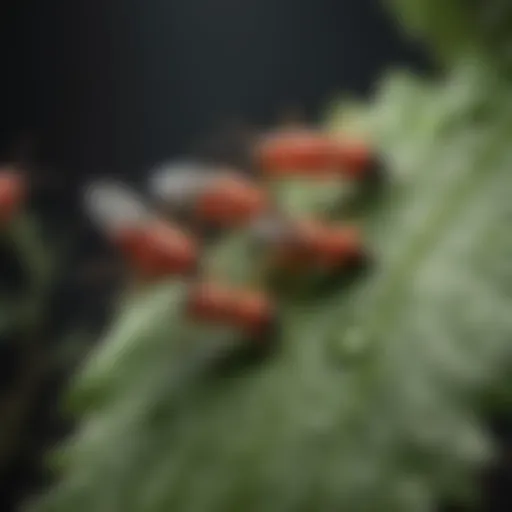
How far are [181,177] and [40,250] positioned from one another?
0.36 m

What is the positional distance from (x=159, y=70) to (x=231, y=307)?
614mm

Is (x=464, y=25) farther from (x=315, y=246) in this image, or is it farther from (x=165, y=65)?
(x=165, y=65)

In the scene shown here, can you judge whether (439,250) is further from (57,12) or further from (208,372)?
(57,12)

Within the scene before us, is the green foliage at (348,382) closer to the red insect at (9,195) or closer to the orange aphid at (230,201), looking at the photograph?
the orange aphid at (230,201)

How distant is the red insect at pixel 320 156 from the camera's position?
735 mm

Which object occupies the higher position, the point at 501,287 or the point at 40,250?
the point at 40,250

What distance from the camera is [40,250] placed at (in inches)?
43.6

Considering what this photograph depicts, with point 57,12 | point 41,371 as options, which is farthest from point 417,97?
point 57,12

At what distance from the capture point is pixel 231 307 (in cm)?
67

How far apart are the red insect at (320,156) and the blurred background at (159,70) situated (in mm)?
410

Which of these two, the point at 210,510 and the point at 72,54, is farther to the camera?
the point at 72,54

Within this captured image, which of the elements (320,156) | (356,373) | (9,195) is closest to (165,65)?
(9,195)

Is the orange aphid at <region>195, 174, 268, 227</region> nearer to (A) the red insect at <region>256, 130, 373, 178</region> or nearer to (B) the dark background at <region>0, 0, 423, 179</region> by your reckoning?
(A) the red insect at <region>256, 130, 373, 178</region>

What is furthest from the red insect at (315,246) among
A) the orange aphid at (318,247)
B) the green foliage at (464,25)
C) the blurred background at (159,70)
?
the blurred background at (159,70)
